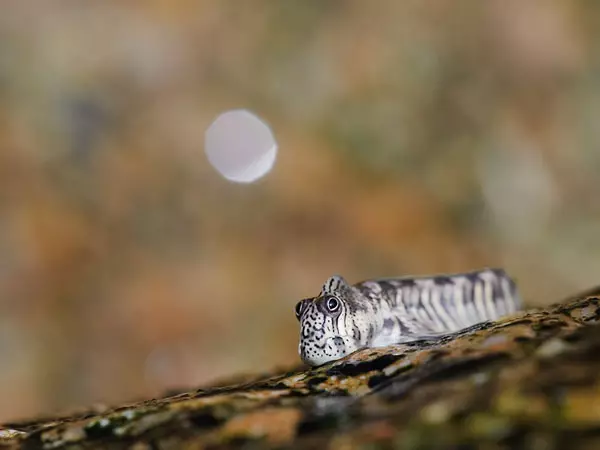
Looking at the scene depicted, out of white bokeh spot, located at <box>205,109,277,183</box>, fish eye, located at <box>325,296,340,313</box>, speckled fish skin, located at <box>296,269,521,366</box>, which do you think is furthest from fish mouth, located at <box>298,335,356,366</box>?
white bokeh spot, located at <box>205,109,277,183</box>

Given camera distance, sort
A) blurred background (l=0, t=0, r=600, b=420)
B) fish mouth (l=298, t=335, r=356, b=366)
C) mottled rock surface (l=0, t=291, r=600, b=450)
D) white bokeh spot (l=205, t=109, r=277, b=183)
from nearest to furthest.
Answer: mottled rock surface (l=0, t=291, r=600, b=450), fish mouth (l=298, t=335, r=356, b=366), blurred background (l=0, t=0, r=600, b=420), white bokeh spot (l=205, t=109, r=277, b=183)

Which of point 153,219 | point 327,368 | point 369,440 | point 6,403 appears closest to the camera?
point 369,440

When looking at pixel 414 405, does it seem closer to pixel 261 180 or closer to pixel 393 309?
pixel 393 309

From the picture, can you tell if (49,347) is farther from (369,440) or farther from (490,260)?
(369,440)

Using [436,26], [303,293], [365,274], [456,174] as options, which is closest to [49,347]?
[303,293]

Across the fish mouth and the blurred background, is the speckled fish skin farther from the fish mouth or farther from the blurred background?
the blurred background

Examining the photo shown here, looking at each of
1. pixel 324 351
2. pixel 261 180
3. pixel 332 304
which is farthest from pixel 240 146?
pixel 324 351

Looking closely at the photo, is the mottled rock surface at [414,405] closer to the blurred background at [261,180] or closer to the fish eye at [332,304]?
the fish eye at [332,304]

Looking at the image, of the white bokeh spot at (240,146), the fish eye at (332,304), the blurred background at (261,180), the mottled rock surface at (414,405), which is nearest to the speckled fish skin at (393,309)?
the fish eye at (332,304)
